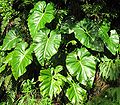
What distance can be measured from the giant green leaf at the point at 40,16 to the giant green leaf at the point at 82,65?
65 cm

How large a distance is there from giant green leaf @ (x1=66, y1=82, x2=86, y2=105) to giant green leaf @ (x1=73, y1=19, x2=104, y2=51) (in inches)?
24.4

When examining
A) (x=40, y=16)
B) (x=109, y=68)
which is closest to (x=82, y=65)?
(x=109, y=68)

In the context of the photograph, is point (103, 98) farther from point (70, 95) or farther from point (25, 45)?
point (25, 45)

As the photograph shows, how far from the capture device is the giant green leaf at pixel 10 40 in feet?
17.1

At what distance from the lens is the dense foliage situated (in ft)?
15.1

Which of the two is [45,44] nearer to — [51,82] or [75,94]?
[51,82]

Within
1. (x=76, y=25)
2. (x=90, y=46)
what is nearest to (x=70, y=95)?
(x=90, y=46)

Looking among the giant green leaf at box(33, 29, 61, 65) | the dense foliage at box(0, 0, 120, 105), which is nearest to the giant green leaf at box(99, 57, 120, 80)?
the dense foliage at box(0, 0, 120, 105)

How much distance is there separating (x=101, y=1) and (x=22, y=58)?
154 cm

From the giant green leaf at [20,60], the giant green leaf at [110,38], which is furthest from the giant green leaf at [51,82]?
the giant green leaf at [110,38]

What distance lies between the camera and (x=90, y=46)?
4688 mm

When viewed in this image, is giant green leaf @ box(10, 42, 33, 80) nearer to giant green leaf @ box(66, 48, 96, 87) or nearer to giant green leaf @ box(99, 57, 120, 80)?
giant green leaf @ box(66, 48, 96, 87)

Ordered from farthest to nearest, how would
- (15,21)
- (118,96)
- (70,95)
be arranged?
(15,21), (70,95), (118,96)

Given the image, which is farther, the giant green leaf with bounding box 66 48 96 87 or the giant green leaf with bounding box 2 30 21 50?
the giant green leaf with bounding box 2 30 21 50
